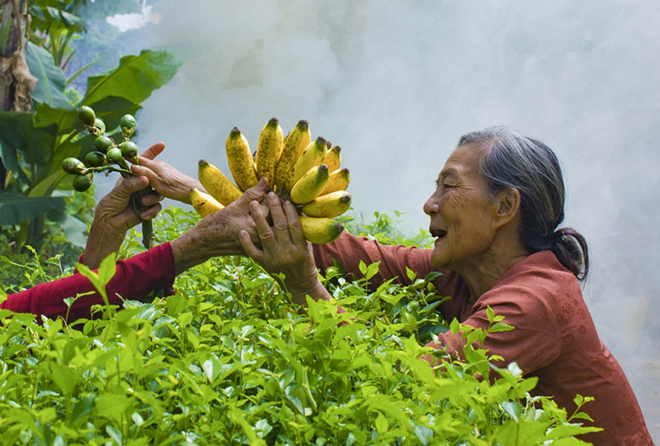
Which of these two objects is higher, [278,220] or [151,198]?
[151,198]

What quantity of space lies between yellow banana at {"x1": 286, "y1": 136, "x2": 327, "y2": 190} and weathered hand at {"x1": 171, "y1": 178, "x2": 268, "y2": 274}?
80mm

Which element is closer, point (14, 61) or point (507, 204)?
point (507, 204)

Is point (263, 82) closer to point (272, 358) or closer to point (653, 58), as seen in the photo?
point (653, 58)

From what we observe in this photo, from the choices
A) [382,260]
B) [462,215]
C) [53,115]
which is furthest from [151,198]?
[53,115]

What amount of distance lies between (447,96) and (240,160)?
6143mm

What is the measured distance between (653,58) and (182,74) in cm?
633

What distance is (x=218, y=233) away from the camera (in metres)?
1.61

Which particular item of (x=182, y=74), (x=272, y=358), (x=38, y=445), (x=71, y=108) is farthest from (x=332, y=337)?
(x=182, y=74)

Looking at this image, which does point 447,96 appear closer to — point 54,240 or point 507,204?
point 54,240

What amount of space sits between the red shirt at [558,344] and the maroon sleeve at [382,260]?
0.31 m

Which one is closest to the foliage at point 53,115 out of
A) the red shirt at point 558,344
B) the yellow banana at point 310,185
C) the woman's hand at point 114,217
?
the woman's hand at point 114,217

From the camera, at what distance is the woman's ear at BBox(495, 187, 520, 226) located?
1.73 m

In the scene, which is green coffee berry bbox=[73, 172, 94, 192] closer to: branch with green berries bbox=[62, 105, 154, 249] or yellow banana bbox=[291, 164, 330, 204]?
branch with green berries bbox=[62, 105, 154, 249]

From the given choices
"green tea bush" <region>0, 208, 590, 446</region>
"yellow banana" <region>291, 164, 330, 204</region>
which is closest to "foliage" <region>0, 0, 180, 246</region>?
"yellow banana" <region>291, 164, 330, 204</region>
